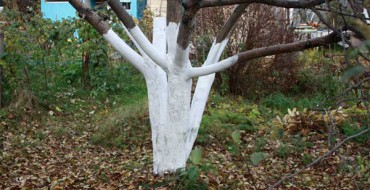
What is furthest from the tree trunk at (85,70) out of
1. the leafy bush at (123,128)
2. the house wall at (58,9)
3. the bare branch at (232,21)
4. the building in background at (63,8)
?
the house wall at (58,9)

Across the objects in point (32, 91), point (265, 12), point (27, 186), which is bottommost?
point (27, 186)

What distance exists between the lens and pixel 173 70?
5.16 metres

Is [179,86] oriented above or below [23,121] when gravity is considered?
above

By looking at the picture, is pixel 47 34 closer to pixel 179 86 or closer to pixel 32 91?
pixel 32 91

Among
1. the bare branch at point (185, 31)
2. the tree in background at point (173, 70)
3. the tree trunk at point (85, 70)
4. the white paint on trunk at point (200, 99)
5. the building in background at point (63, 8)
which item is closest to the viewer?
the bare branch at point (185, 31)

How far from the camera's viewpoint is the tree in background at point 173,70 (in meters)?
4.95

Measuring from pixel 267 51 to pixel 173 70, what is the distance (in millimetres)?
976

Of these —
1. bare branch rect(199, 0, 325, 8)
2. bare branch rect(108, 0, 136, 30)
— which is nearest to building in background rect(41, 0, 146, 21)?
bare branch rect(108, 0, 136, 30)

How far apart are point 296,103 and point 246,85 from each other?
3.71ft

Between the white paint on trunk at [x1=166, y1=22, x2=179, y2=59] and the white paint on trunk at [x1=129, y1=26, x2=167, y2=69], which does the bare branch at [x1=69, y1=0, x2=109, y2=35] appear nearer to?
the white paint on trunk at [x1=129, y1=26, x2=167, y2=69]

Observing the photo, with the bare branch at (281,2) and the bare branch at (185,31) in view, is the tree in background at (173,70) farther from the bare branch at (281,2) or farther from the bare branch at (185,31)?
the bare branch at (281,2)

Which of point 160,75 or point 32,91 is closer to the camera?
point 160,75

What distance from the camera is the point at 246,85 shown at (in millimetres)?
10039

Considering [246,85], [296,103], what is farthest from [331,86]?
[246,85]
